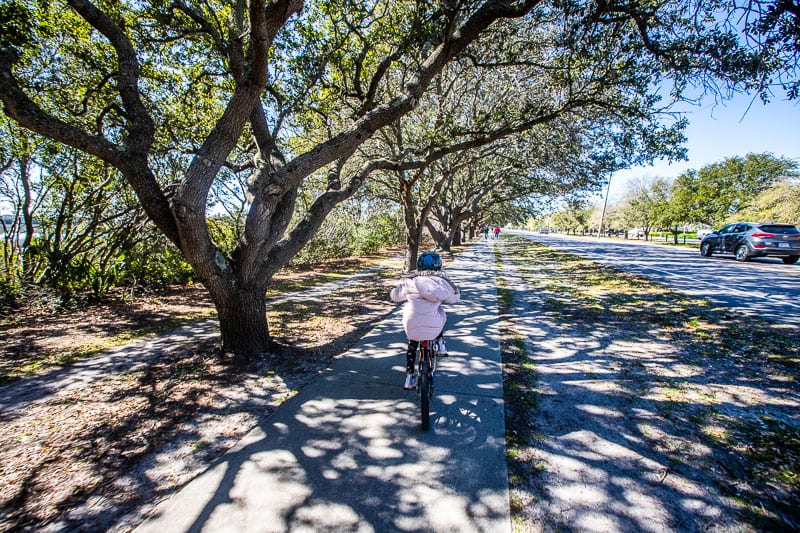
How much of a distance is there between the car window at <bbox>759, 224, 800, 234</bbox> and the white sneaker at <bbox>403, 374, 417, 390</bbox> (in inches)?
712

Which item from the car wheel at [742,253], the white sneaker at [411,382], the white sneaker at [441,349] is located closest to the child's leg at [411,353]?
the white sneaker at [411,382]

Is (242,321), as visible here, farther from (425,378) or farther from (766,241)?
(766,241)

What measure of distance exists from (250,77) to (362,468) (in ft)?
14.4

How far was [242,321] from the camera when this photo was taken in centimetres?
449

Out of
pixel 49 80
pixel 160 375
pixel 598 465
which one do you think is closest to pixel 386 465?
pixel 598 465

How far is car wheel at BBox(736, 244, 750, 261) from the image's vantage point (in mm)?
13492

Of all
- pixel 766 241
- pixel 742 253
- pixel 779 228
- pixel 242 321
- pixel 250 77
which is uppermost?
pixel 250 77

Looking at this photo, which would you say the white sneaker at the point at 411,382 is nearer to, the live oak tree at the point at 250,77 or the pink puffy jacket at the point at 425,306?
the pink puffy jacket at the point at 425,306

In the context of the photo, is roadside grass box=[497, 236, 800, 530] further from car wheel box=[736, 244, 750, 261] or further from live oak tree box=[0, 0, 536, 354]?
car wheel box=[736, 244, 750, 261]

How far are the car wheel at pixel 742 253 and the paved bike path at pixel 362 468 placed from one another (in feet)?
56.0

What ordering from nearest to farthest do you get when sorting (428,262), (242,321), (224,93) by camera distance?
(428,262), (242,321), (224,93)

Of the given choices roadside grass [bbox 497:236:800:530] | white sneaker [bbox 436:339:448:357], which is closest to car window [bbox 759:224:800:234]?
roadside grass [bbox 497:236:800:530]

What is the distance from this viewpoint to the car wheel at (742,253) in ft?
44.3

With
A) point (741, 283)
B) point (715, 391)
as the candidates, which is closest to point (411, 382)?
point (715, 391)
